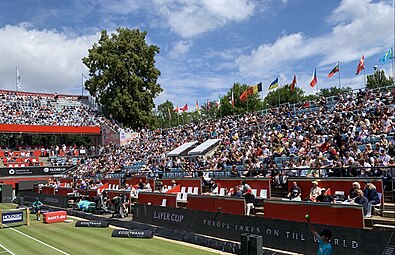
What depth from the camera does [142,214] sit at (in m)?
20.7

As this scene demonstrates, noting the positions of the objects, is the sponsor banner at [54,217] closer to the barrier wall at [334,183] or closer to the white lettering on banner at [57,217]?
the white lettering on banner at [57,217]

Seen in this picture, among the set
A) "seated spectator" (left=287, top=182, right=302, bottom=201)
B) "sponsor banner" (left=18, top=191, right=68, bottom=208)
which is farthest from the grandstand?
"sponsor banner" (left=18, top=191, right=68, bottom=208)

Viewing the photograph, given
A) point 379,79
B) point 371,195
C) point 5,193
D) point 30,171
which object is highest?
point 379,79

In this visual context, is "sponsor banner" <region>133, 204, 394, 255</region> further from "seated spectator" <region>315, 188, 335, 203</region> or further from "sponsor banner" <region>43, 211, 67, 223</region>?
"sponsor banner" <region>43, 211, 67, 223</region>

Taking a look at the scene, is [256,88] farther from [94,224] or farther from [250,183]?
[94,224]

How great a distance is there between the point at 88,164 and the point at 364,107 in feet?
111

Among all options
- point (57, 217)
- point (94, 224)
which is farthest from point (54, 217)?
point (94, 224)

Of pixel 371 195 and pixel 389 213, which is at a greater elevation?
pixel 371 195

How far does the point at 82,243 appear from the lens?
53.3 feet

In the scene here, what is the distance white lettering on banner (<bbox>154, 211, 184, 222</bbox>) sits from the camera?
59.1 ft

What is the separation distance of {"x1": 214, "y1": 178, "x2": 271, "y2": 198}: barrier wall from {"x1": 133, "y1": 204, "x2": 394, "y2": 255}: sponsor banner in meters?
2.64

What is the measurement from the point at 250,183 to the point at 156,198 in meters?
5.99

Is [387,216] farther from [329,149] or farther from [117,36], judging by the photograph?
[117,36]

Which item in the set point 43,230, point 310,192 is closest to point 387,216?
point 310,192
